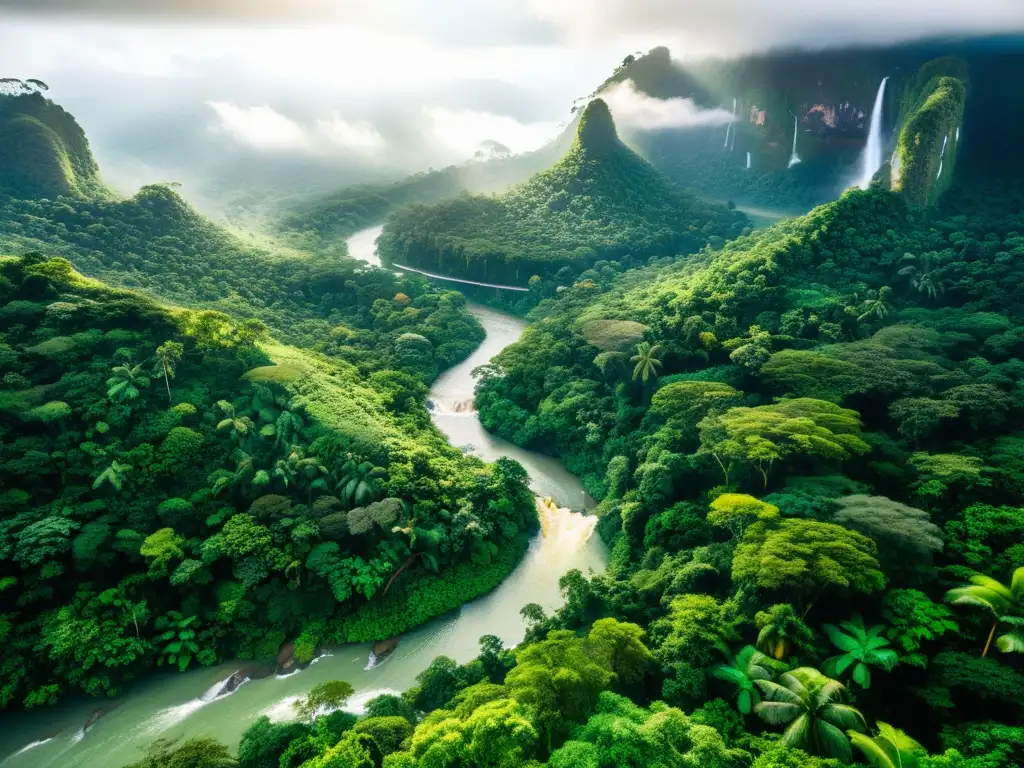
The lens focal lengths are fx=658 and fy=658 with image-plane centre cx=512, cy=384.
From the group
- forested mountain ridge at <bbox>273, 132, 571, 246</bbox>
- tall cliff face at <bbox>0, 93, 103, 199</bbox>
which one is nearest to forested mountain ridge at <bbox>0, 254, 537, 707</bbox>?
tall cliff face at <bbox>0, 93, 103, 199</bbox>

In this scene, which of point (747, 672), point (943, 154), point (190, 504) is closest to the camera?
point (747, 672)

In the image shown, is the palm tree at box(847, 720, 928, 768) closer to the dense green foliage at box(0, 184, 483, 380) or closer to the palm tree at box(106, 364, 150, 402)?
the palm tree at box(106, 364, 150, 402)

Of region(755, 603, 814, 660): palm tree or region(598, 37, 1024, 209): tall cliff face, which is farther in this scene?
region(598, 37, 1024, 209): tall cliff face

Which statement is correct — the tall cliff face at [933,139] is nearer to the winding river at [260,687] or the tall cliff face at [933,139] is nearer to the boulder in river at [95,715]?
the winding river at [260,687]

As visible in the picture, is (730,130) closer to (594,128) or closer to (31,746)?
(594,128)

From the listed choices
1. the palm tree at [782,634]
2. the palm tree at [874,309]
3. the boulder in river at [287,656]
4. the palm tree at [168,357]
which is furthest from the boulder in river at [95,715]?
the palm tree at [874,309]

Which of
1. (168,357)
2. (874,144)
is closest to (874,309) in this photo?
(874,144)
